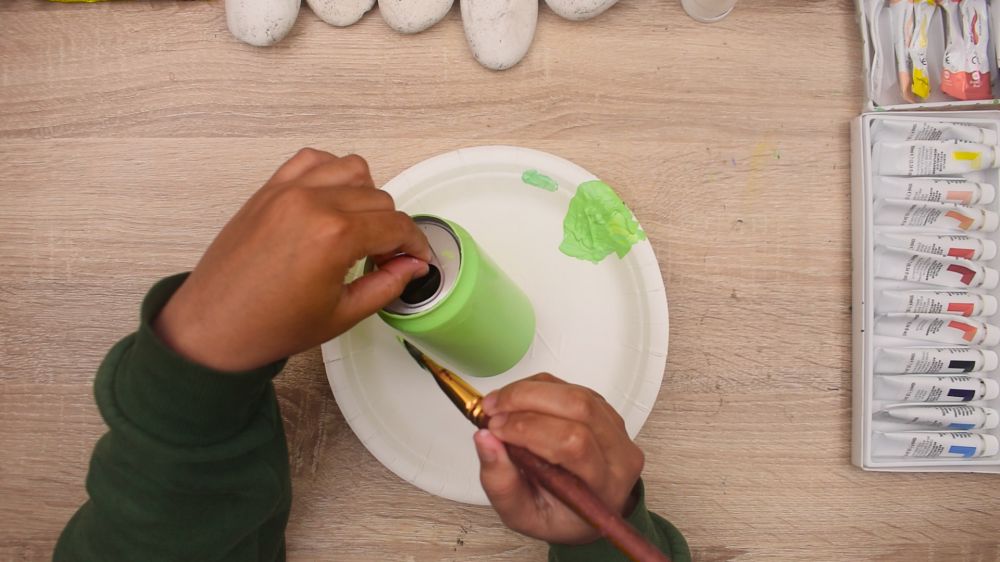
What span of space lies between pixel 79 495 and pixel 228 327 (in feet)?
1.09

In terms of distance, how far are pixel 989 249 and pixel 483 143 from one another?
414mm

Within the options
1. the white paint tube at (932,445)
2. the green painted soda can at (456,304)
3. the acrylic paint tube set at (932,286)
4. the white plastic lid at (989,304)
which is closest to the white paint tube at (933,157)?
the acrylic paint tube set at (932,286)

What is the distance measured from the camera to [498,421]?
32 centimetres

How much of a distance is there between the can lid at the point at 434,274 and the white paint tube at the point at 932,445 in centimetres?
37

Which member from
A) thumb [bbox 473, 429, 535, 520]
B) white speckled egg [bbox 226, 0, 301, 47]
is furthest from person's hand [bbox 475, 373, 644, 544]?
white speckled egg [bbox 226, 0, 301, 47]

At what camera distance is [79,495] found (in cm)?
52

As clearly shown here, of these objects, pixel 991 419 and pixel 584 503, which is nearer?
pixel 584 503

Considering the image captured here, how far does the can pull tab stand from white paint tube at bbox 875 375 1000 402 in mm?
376

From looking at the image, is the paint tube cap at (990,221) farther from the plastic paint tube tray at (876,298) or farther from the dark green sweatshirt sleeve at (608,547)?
the dark green sweatshirt sleeve at (608,547)

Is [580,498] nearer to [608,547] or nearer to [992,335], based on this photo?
[608,547]

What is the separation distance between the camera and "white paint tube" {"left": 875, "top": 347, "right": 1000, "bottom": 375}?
20.6 inches

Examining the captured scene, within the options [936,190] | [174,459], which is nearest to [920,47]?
[936,190]

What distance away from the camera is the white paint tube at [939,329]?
0.53 metres

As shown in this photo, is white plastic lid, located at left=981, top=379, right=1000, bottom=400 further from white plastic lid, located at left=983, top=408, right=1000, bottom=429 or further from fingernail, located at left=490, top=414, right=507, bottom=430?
fingernail, located at left=490, top=414, right=507, bottom=430
